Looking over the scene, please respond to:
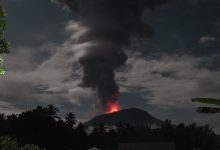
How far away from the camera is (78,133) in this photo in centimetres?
11300

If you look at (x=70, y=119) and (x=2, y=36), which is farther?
(x=70, y=119)

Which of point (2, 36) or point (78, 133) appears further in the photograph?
point (78, 133)

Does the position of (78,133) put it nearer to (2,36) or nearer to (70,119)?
(70,119)

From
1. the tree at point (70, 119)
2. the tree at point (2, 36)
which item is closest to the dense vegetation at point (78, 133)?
the tree at point (70, 119)

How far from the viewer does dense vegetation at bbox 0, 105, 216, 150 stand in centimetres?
8238

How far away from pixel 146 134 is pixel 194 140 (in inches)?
972

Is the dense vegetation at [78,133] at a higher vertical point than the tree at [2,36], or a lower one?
higher

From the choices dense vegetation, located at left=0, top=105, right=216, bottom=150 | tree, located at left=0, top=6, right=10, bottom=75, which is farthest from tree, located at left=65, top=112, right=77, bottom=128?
tree, located at left=0, top=6, right=10, bottom=75

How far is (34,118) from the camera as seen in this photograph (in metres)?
86.0

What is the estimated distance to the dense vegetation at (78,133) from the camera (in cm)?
8238

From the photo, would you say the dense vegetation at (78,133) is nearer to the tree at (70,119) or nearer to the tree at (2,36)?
the tree at (70,119)

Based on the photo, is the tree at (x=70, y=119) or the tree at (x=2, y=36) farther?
the tree at (x=70, y=119)

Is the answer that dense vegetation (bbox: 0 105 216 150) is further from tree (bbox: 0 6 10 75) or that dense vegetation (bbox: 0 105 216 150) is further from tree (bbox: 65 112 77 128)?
tree (bbox: 0 6 10 75)

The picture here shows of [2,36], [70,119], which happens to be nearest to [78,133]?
[70,119]
